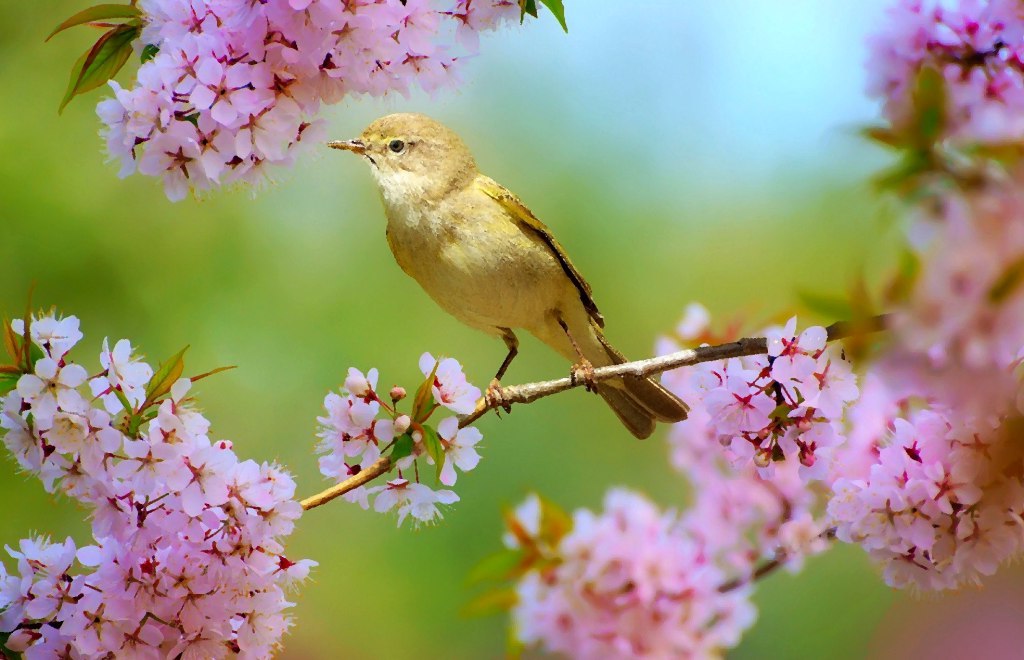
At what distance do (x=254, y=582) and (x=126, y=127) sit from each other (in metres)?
0.73

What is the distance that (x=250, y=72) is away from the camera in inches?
56.1

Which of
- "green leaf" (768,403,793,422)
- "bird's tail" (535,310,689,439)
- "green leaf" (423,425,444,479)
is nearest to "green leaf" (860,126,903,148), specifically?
"green leaf" (768,403,793,422)

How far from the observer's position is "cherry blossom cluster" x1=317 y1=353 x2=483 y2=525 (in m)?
1.51

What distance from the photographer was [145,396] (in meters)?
1.41

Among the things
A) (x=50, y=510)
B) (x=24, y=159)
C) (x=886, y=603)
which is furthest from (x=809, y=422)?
(x=24, y=159)

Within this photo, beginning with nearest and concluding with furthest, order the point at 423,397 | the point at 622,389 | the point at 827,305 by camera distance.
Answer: the point at 827,305 < the point at 423,397 < the point at 622,389

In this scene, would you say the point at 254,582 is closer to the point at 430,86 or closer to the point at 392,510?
the point at 392,510

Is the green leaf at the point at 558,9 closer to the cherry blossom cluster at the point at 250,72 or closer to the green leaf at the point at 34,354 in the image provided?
the cherry blossom cluster at the point at 250,72

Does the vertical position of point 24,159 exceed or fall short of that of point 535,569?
it exceeds it

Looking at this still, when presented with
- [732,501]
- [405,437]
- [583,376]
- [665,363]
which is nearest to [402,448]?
[405,437]

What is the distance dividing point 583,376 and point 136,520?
36.1 inches

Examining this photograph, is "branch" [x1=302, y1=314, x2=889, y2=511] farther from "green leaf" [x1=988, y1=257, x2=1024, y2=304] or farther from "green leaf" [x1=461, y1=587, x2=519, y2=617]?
"green leaf" [x1=988, y1=257, x2=1024, y2=304]

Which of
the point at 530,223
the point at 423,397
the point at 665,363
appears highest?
the point at 530,223

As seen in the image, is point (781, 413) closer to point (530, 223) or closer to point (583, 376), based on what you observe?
point (583, 376)
